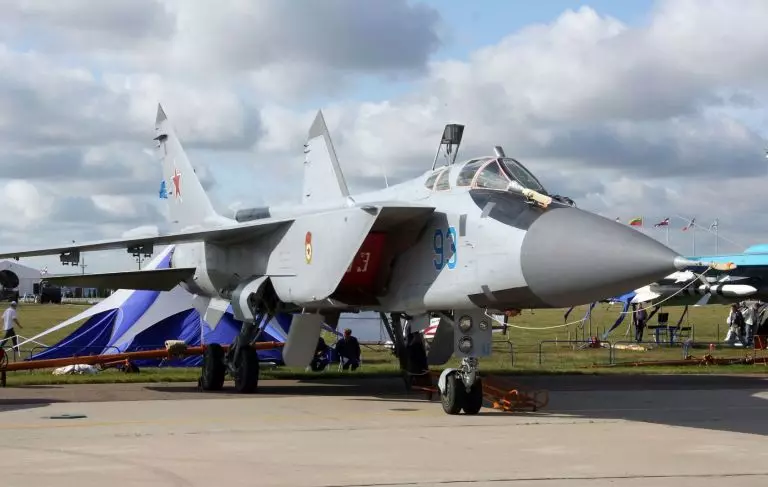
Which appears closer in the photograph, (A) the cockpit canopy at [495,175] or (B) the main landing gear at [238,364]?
(A) the cockpit canopy at [495,175]

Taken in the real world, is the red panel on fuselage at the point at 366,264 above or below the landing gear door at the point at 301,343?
above

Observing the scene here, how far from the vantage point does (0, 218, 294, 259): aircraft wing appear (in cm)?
1351

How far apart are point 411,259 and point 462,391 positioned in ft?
5.90

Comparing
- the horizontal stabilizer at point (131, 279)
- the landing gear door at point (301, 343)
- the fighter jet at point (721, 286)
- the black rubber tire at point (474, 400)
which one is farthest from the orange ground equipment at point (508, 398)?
→ the fighter jet at point (721, 286)

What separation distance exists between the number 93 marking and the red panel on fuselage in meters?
0.93

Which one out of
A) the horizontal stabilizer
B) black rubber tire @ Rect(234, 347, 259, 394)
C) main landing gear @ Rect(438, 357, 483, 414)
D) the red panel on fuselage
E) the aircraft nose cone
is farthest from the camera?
the horizontal stabilizer

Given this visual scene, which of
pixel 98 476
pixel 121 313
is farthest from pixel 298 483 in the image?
pixel 121 313

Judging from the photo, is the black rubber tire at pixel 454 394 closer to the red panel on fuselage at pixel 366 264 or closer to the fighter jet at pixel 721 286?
the red panel on fuselage at pixel 366 264

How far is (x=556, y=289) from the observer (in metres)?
9.34

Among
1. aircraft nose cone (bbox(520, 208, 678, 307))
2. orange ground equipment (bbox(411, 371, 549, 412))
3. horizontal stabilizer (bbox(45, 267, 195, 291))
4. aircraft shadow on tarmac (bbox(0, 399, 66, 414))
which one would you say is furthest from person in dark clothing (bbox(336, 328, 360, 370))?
aircraft nose cone (bbox(520, 208, 678, 307))

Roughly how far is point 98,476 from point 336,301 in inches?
236

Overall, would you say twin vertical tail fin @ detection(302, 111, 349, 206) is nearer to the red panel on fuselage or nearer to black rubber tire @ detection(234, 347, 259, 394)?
black rubber tire @ detection(234, 347, 259, 394)

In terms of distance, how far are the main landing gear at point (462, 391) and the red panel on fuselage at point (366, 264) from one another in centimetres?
188

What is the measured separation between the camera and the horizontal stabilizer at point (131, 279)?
1517 centimetres
